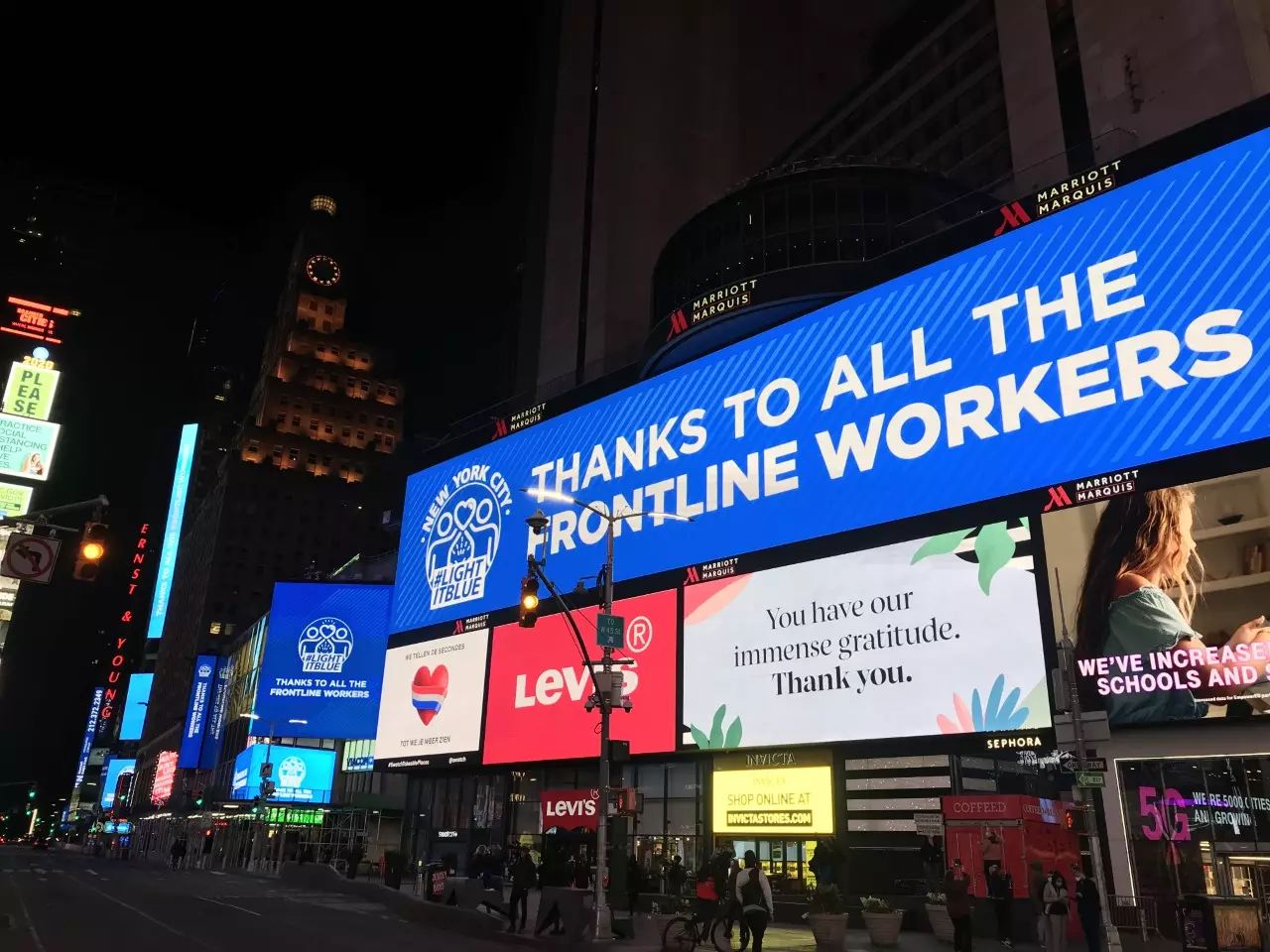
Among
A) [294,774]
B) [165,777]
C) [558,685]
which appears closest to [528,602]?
[558,685]

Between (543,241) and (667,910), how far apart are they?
7360 centimetres

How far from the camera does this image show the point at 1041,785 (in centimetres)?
3091

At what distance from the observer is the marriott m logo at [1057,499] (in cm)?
2645

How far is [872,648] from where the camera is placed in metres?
29.3

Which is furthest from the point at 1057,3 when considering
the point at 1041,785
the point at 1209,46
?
the point at 1041,785

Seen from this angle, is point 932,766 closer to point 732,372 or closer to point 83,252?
point 732,372

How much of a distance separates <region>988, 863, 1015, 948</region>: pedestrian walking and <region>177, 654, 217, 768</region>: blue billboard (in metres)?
86.8

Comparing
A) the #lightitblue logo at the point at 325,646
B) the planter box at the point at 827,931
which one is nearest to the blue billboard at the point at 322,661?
the #lightitblue logo at the point at 325,646

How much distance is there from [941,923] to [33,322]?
56800mm

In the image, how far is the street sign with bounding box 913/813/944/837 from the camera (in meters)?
28.4

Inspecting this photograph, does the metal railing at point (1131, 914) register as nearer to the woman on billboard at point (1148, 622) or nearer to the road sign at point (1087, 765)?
the woman on billboard at point (1148, 622)

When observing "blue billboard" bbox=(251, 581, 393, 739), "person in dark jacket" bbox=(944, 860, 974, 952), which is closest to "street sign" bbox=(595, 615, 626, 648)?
"person in dark jacket" bbox=(944, 860, 974, 952)

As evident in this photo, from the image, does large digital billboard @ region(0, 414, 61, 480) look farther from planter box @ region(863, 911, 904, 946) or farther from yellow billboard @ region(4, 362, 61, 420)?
Result: planter box @ region(863, 911, 904, 946)

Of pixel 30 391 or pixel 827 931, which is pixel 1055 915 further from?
pixel 30 391
